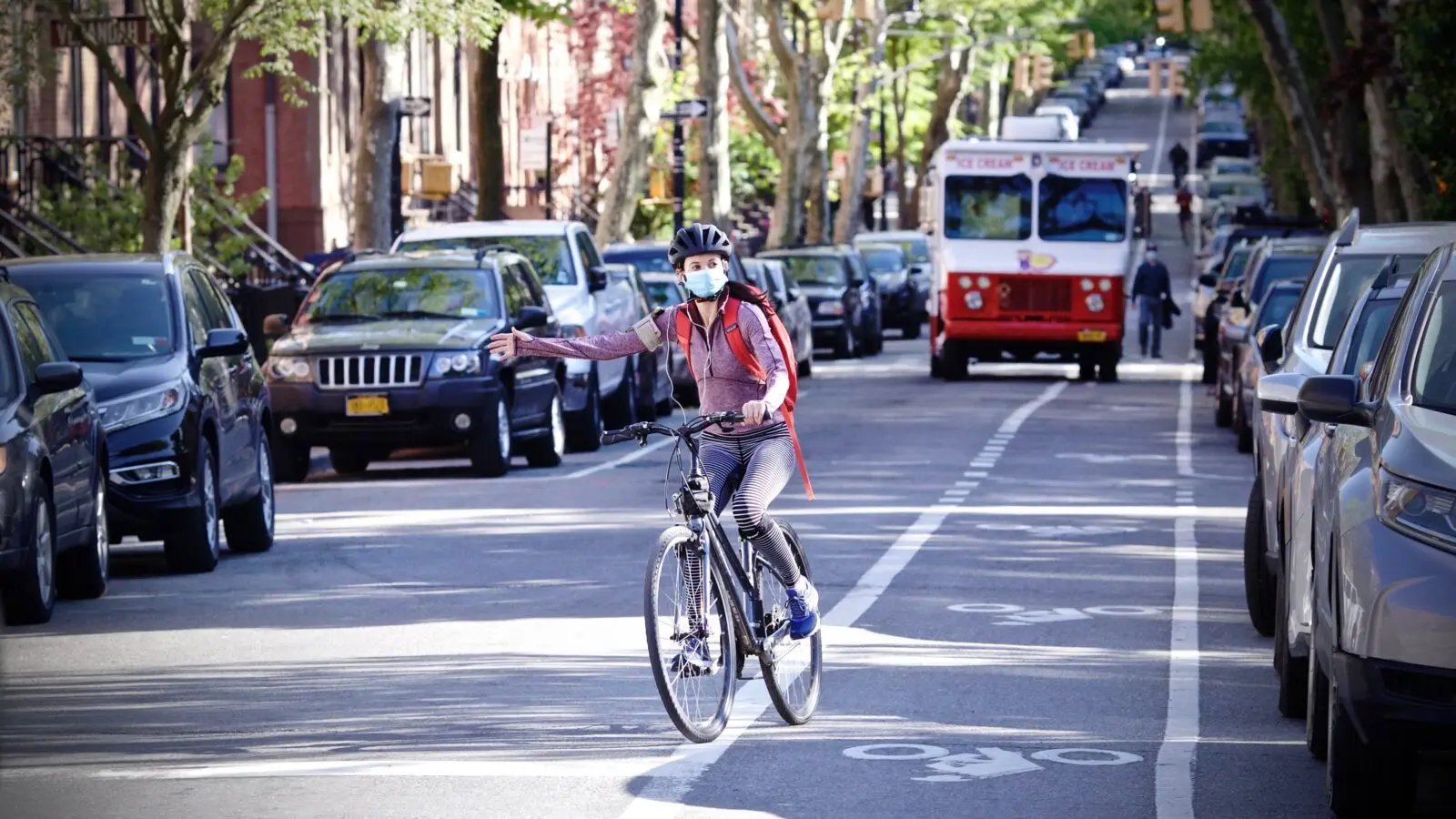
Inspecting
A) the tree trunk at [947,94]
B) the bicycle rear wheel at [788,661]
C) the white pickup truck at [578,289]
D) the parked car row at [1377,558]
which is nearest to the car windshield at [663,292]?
the white pickup truck at [578,289]

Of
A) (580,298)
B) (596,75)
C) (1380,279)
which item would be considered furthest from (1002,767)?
(596,75)

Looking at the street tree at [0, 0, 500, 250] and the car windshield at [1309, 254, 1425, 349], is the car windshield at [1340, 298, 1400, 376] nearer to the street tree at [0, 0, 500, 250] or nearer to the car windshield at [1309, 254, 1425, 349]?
the car windshield at [1309, 254, 1425, 349]

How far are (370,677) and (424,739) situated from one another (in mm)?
1703

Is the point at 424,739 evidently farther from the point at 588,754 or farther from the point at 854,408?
the point at 854,408

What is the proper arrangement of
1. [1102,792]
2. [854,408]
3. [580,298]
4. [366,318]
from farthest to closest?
[854,408] < [580,298] < [366,318] < [1102,792]

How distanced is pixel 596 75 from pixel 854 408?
139 feet

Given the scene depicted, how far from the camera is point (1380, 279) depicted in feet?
37.5

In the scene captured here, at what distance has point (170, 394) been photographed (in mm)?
15695

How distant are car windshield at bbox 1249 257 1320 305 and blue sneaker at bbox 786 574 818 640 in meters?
18.4

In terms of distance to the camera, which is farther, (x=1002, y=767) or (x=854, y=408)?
(x=854, y=408)

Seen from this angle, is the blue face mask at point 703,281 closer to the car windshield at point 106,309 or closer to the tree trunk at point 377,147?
the car windshield at point 106,309

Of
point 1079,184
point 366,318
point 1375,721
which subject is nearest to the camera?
point 1375,721

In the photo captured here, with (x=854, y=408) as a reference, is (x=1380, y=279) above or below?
above

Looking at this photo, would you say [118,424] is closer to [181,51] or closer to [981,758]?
[981,758]
